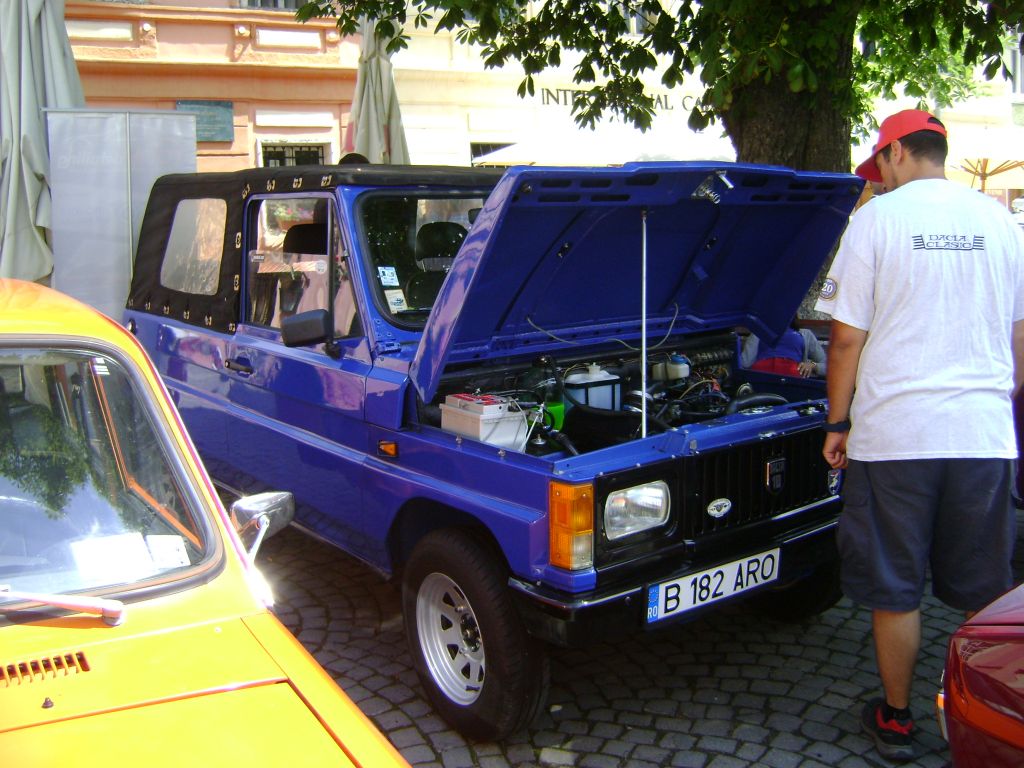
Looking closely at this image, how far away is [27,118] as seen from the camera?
7.62 meters

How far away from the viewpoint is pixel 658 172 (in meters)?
3.67

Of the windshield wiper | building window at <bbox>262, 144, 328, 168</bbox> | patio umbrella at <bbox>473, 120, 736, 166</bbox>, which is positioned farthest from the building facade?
the windshield wiper

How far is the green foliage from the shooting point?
6328mm

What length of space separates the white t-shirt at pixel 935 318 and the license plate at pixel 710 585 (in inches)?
22.6

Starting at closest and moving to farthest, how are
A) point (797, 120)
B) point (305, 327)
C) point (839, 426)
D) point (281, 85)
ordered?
point (839, 426), point (305, 327), point (797, 120), point (281, 85)

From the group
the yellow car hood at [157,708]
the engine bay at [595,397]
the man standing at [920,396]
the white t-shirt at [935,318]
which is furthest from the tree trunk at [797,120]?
the yellow car hood at [157,708]

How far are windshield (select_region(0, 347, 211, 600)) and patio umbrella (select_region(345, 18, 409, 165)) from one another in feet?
25.4

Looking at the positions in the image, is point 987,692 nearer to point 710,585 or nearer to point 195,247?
point 710,585

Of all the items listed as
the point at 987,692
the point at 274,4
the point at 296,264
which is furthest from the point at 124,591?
the point at 274,4

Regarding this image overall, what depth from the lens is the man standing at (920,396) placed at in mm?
3322

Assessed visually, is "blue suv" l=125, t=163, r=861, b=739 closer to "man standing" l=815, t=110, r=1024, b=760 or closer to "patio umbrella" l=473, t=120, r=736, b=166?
"man standing" l=815, t=110, r=1024, b=760

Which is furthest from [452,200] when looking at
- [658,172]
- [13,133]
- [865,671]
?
[13,133]

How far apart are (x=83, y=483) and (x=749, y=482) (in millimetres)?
2299

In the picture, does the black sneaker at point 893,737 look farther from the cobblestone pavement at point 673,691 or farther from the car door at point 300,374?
the car door at point 300,374
